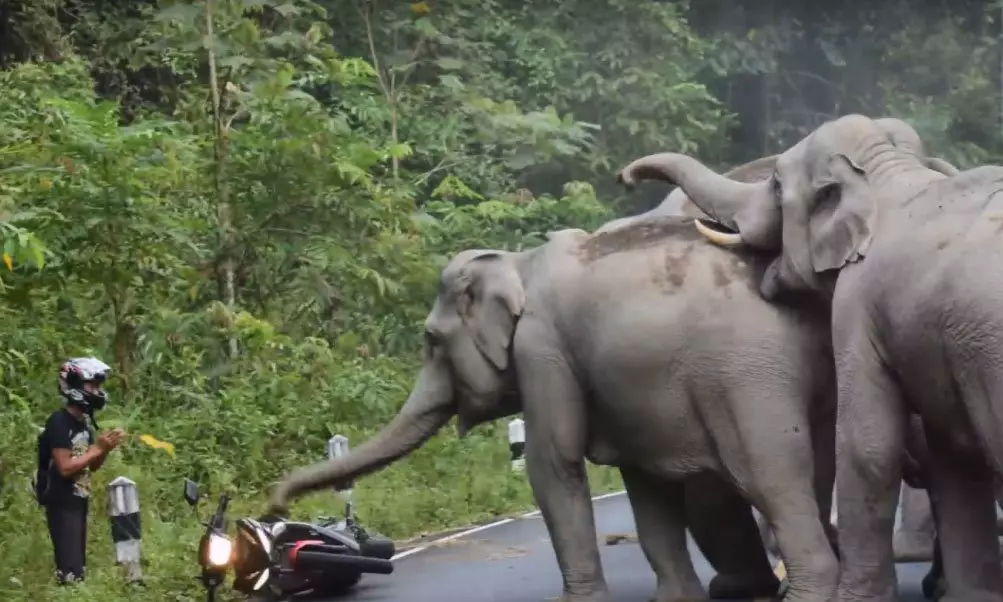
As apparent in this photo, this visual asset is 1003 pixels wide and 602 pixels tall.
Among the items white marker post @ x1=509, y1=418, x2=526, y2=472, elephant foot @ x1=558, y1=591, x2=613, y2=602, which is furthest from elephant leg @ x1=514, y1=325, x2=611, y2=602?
white marker post @ x1=509, y1=418, x2=526, y2=472

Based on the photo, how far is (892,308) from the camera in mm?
7664

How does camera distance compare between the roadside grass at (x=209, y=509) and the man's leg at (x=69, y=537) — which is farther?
the roadside grass at (x=209, y=509)

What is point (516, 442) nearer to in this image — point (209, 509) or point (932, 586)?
point (209, 509)

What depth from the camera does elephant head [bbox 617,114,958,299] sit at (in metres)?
8.19

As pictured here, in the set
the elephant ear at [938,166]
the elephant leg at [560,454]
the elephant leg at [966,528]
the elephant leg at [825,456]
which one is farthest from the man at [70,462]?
the elephant ear at [938,166]

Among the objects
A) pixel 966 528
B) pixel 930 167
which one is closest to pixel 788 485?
pixel 966 528

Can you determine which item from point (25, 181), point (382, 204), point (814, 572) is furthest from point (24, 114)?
point (814, 572)

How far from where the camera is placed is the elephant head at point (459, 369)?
392 inches

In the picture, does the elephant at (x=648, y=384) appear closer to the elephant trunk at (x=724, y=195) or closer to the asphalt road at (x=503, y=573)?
the elephant trunk at (x=724, y=195)

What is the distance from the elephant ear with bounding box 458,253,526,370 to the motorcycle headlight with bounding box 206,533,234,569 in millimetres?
1756

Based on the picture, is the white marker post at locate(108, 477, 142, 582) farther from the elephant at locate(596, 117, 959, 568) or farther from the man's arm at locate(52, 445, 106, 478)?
the elephant at locate(596, 117, 959, 568)

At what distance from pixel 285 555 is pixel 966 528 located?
13.4 feet

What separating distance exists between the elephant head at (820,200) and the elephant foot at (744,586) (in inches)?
A: 74.0

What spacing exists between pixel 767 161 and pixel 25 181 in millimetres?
6213
